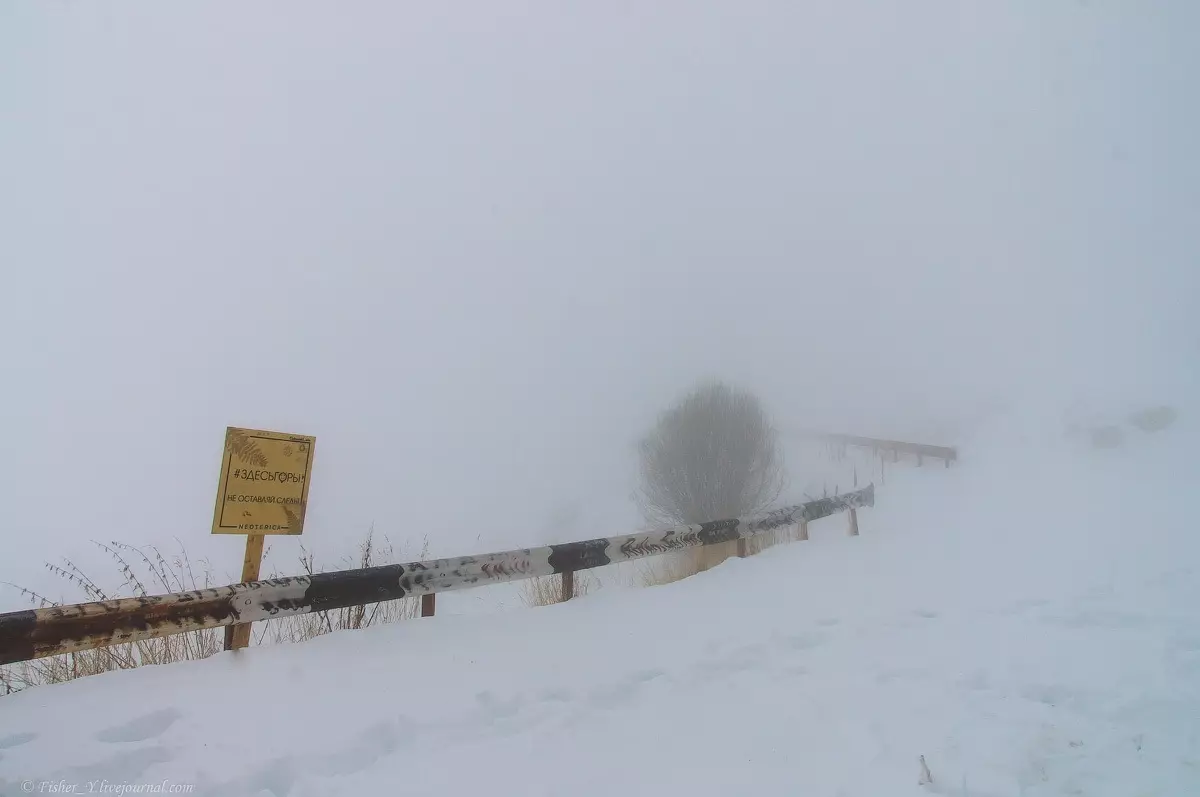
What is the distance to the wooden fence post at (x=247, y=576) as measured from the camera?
4.05 m

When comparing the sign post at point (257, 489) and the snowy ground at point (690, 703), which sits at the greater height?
the sign post at point (257, 489)

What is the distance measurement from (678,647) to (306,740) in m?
2.73

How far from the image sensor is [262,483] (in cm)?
423

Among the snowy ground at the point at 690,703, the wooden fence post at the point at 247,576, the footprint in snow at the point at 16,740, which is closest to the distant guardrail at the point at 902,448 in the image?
the snowy ground at the point at 690,703

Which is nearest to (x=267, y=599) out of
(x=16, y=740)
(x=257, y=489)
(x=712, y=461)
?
(x=257, y=489)

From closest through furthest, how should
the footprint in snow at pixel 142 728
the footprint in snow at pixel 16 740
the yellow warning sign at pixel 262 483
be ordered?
the footprint in snow at pixel 16 740 → the footprint in snow at pixel 142 728 → the yellow warning sign at pixel 262 483

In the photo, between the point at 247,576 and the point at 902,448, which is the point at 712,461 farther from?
the point at 247,576

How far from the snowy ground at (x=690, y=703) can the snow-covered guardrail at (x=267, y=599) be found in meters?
0.31

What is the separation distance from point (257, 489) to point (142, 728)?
4.95 feet

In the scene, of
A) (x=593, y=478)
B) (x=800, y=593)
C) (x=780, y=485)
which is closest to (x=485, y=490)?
(x=593, y=478)

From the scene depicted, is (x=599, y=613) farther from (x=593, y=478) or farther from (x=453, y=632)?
(x=593, y=478)

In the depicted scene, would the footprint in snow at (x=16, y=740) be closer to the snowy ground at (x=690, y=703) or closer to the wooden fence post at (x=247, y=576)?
the snowy ground at (x=690, y=703)

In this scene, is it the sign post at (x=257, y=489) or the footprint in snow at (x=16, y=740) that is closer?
the footprint in snow at (x=16, y=740)

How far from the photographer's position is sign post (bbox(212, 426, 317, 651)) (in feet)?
13.3
